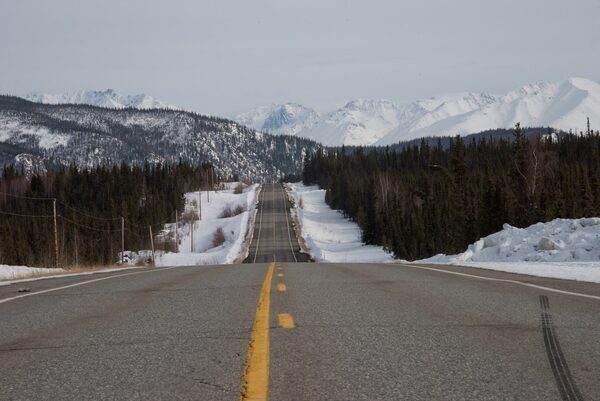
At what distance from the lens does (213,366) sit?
14.7 feet

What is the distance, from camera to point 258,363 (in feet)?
14.8

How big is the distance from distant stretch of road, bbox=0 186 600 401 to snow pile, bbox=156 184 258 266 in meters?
55.6

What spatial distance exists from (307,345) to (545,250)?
48.5 ft

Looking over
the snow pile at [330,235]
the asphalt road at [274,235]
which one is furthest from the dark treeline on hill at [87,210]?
the snow pile at [330,235]

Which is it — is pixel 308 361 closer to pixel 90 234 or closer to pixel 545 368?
pixel 545 368

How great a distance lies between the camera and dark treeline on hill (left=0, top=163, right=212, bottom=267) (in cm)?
9662

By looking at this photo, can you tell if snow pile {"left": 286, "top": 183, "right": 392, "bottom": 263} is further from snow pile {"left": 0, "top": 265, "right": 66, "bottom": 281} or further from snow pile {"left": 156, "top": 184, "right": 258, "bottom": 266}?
snow pile {"left": 0, "top": 265, "right": 66, "bottom": 281}

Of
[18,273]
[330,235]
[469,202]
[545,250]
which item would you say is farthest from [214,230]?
[545,250]

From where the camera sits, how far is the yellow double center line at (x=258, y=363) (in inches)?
147

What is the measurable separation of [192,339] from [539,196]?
6695 cm

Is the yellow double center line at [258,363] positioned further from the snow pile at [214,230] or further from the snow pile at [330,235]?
the snow pile at [330,235]

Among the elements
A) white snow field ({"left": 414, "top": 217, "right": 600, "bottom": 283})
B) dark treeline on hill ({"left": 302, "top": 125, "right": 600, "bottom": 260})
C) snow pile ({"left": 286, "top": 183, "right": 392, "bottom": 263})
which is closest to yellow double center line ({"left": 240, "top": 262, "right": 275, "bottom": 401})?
white snow field ({"left": 414, "top": 217, "right": 600, "bottom": 283})

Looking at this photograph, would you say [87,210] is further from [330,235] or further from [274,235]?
[330,235]

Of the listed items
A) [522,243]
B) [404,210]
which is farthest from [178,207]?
[522,243]
